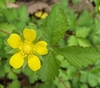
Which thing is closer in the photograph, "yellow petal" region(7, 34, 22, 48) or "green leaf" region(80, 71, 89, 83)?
"yellow petal" region(7, 34, 22, 48)

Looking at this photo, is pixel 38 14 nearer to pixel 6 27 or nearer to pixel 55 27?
pixel 6 27

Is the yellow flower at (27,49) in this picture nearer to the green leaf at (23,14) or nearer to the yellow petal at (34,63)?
the yellow petal at (34,63)

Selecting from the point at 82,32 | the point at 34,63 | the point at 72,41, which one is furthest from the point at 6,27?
the point at 34,63

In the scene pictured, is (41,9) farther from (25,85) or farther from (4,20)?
(25,85)

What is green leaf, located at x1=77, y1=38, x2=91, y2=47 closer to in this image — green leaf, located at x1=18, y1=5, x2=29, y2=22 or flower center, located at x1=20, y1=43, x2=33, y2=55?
green leaf, located at x1=18, y1=5, x2=29, y2=22

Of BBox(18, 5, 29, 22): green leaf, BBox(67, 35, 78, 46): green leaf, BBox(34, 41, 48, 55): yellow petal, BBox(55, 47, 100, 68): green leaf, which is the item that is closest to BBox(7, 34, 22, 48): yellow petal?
BBox(34, 41, 48, 55): yellow petal

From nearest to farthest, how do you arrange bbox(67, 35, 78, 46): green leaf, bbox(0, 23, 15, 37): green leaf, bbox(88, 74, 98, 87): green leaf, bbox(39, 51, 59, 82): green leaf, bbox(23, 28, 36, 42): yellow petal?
1. bbox(23, 28, 36, 42): yellow petal
2. bbox(39, 51, 59, 82): green leaf
3. bbox(0, 23, 15, 37): green leaf
4. bbox(88, 74, 98, 87): green leaf
5. bbox(67, 35, 78, 46): green leaf

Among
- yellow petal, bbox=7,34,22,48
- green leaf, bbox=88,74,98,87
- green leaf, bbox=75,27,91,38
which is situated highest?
yellow petal, bbox=7,34,22,48
